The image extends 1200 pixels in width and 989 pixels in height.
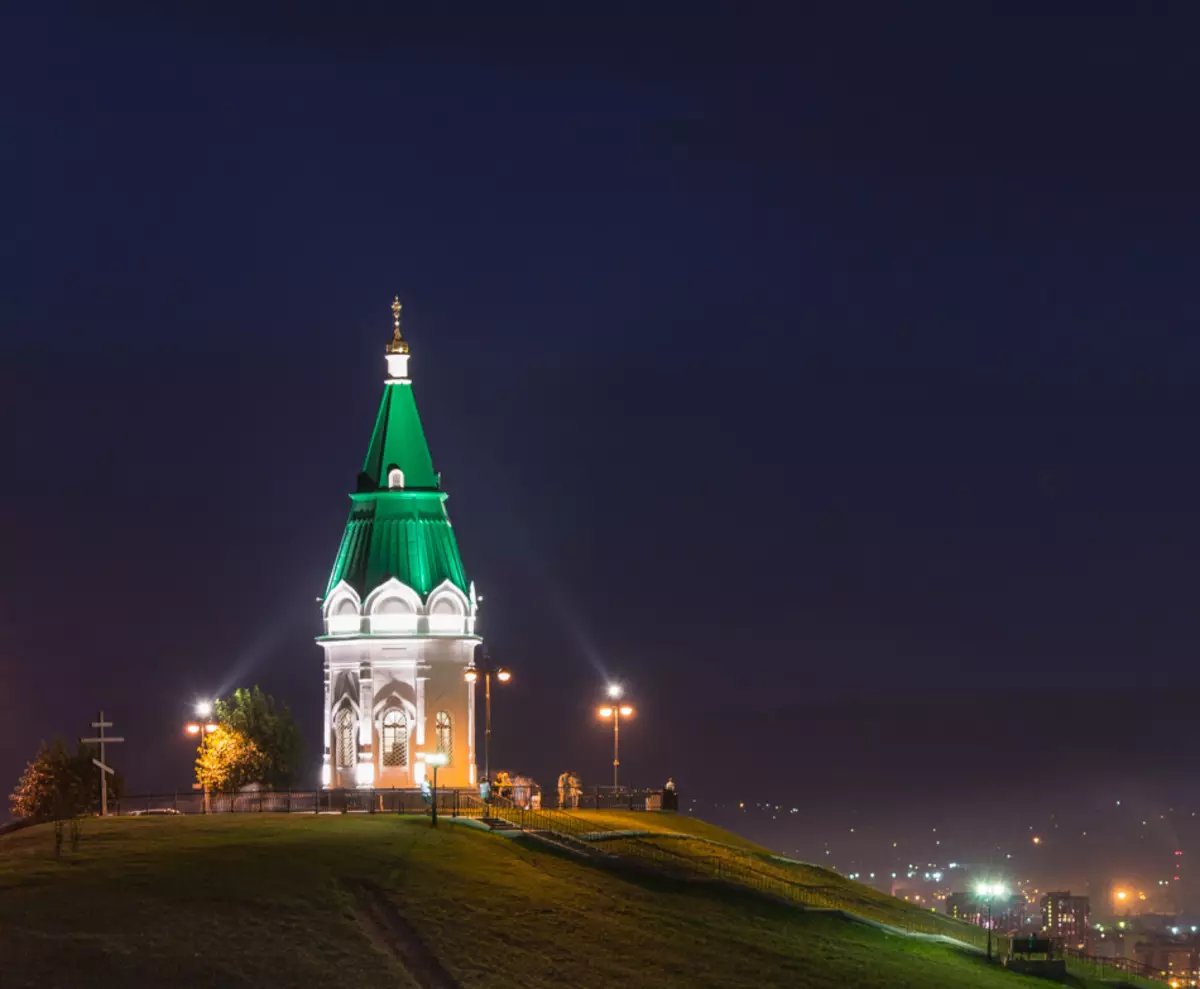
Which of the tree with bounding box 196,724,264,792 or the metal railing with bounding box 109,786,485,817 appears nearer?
the metal railing with bounding box 109,786,485,817

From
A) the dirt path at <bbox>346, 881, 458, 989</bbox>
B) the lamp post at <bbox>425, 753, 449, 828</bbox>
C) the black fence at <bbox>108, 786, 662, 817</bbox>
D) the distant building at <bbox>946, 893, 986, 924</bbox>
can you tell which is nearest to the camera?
the dirt path at <bbox>346, 881, 458, 989</bbox>

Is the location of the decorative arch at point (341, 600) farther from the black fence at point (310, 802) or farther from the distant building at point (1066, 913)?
the distant building at point (1066, 913)

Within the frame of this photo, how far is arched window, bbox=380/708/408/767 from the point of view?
3369 inches

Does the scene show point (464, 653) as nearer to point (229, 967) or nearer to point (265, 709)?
point (265, 709)

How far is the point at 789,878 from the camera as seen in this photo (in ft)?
230

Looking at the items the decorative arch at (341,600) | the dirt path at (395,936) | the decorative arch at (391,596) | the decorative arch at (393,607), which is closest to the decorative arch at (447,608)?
the decorative arch at (391,596)

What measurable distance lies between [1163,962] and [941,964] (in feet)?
477

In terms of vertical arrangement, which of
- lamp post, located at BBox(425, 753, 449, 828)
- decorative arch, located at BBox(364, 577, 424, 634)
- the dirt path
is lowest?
the dirt path

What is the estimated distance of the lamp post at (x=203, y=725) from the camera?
80000 millimetres

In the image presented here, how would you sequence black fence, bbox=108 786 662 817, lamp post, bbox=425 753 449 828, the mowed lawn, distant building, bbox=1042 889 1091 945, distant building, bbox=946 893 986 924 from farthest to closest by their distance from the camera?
1. distant building, bbox=1042 889 1091 945
2. distant building, bbox=946 893 986 924
3. black fence, bbox=108 786 662 817
4. lamp post, bbox=425 753 449 828
5. the mowed lawn

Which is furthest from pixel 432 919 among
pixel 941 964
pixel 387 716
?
pixel 387 716

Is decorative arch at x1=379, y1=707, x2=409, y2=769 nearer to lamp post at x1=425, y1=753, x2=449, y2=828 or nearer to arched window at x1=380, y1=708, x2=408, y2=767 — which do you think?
arched window at x1=380, y1=708, x2=408, y2=767

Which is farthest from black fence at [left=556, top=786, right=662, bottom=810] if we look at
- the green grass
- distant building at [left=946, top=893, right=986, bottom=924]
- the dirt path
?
distant building at [left=946, top=893, right=986, bottom=924]

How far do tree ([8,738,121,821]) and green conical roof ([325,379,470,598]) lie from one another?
41.4 ft
